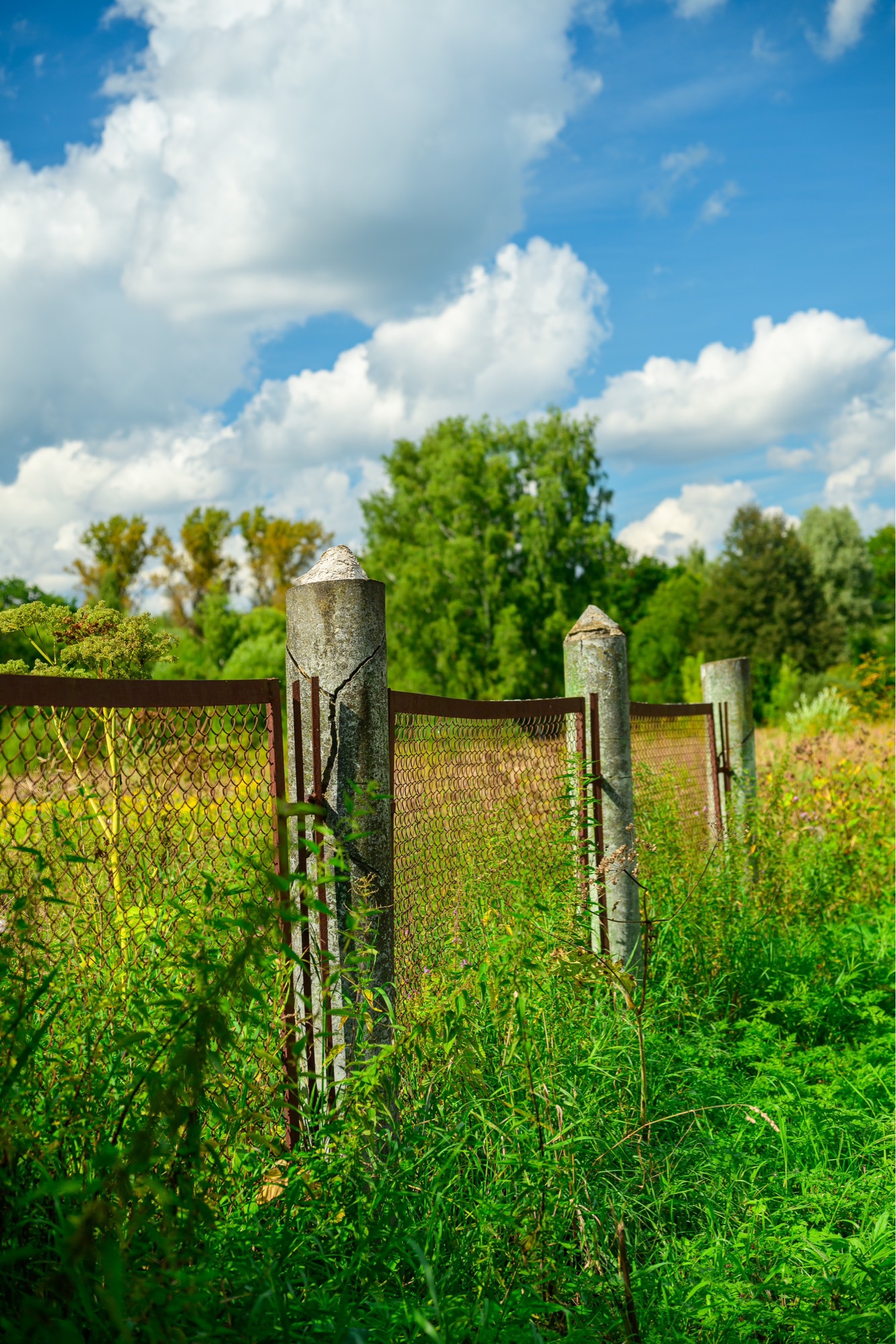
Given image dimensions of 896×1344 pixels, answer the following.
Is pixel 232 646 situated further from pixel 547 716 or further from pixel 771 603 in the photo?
pixel 547 716

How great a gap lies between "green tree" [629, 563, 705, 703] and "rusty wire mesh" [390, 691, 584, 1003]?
119 ft

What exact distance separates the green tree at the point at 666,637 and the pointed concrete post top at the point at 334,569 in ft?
123

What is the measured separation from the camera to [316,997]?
260 centimetres

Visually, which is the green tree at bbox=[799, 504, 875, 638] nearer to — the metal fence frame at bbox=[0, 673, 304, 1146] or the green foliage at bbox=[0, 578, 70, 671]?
the green foliage at bbox=[0, 578, 70, 671]

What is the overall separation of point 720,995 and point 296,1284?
3.01m

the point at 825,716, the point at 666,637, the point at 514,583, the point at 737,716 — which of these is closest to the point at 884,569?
the point at 666,637

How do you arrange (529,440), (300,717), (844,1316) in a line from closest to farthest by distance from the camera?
(844,1316), (300,717), (529,440)

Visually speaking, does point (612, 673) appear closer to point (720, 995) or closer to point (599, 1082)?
point (720, 995)

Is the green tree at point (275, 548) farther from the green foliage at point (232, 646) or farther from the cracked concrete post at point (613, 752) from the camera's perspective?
the cracked concrete post at point (613, 752)

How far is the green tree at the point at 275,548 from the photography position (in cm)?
4678

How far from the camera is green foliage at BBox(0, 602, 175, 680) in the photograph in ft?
10.2

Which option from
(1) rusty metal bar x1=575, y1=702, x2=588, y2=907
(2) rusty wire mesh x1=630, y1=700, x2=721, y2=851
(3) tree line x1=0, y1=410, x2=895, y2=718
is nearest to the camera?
(1) rusty metal bar x1=575, y1=702, x2=588, y2=907

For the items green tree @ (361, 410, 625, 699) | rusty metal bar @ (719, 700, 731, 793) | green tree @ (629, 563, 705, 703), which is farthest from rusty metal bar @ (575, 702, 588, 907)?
green tree @ (629, 563, 705, 703)

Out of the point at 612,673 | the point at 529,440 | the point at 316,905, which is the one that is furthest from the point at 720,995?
the point at 529,440
